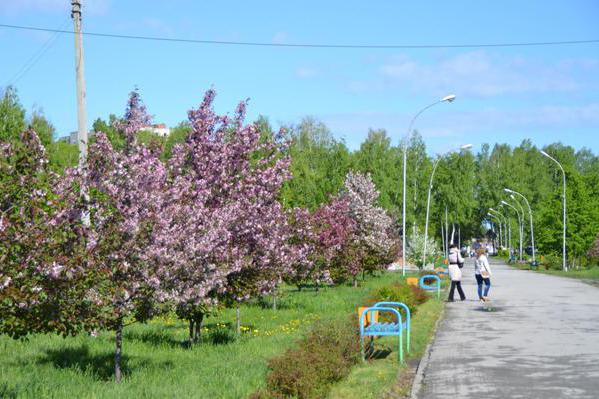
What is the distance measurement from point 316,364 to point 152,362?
142 inches

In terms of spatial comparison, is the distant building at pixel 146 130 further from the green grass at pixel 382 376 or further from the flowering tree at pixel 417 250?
the flowering tree at pixel 417 250

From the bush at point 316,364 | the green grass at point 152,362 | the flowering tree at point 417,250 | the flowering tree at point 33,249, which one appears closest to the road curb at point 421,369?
the green grass at point 152,362

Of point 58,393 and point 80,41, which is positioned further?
point 80,41

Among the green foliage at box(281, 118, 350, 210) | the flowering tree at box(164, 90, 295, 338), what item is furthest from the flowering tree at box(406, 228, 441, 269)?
the flowering tree at box(164, 90, 295, 338)

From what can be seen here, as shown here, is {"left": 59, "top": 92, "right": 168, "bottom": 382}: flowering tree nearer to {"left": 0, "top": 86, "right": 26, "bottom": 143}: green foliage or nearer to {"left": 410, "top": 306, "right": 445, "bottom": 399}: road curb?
{"left": 410, "top": 306, "right": 445, "bottom": 399}: road curb

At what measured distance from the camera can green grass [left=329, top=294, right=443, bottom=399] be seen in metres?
9.40

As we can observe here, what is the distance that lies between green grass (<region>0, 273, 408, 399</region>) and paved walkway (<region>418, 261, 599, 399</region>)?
1.53 m

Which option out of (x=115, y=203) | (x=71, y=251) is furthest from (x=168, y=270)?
(x=71, y=251)

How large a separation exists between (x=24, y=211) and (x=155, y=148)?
3987mm

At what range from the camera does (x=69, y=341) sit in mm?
13555

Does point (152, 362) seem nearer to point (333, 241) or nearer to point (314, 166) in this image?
point (333, 241)

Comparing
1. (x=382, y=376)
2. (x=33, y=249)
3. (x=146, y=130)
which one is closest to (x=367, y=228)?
(x=146, y=130)

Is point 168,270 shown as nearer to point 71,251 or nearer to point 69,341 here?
point 71,251

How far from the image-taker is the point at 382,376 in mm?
10484
